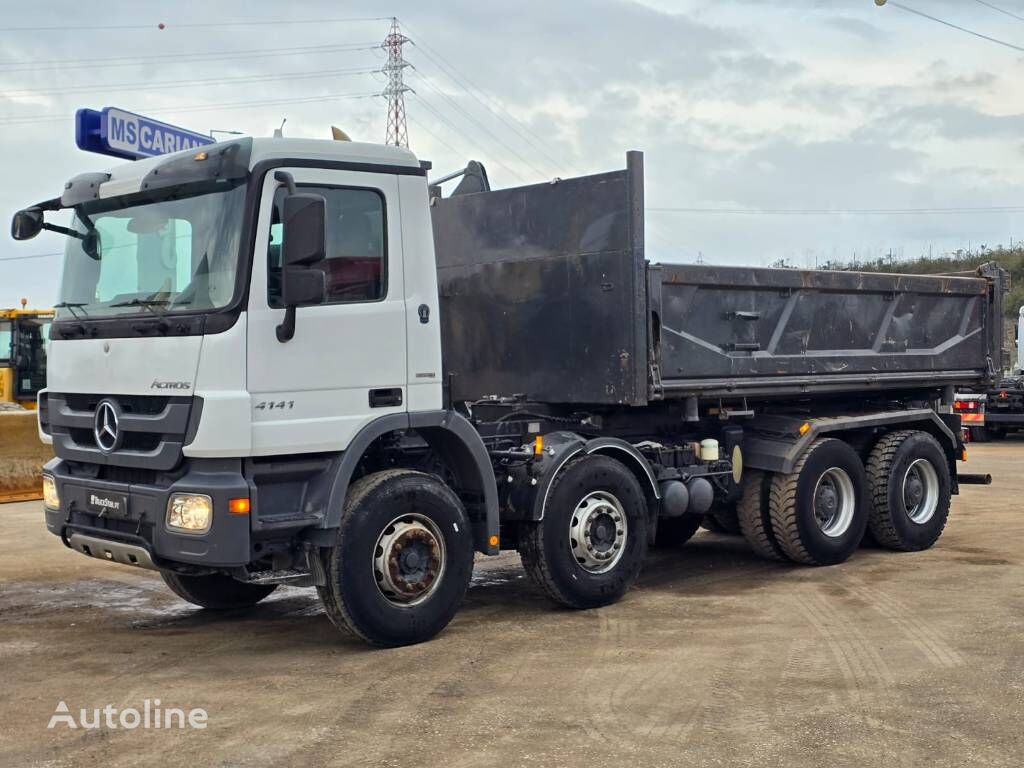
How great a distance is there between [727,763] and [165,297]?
12.5 feet

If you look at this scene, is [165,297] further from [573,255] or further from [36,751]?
[573,255]

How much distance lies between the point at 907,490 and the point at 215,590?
19.9ft

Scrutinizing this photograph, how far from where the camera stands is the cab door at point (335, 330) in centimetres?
630

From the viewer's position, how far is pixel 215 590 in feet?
27.0

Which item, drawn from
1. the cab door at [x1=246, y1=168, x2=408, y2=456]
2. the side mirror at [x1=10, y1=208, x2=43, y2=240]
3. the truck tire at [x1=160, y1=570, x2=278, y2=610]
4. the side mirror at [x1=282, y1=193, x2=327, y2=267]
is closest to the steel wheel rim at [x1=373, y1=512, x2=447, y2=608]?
the cab door at [x1=246, y1=168, x2=408, y2=456]

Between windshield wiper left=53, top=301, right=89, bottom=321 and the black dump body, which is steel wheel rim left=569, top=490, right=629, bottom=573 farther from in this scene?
windshield wiper left=53, top=301, right=89, bottom=321

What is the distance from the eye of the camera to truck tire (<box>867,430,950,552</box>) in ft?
33.7

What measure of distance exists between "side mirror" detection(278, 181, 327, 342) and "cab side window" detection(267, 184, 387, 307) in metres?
0.36

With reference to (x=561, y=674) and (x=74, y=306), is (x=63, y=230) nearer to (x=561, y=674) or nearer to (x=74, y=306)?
(x=74, y=306)

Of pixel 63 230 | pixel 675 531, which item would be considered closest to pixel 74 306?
pixel 63 230

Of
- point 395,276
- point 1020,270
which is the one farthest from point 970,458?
point 1020,270

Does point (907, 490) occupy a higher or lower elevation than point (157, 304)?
lower

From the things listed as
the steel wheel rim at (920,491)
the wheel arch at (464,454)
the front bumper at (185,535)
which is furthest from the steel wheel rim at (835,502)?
the front bumper at (185,535)

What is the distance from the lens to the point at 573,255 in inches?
326
